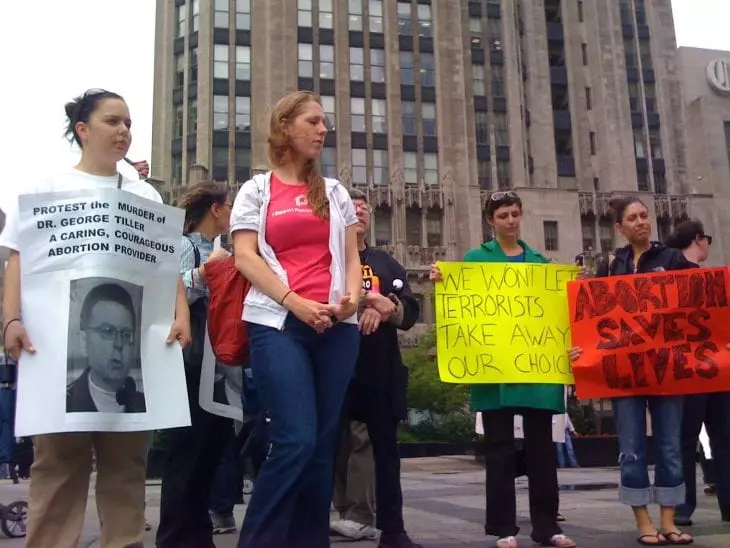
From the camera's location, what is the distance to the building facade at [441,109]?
52.4 metres

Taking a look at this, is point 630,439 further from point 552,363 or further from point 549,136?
point 549,136

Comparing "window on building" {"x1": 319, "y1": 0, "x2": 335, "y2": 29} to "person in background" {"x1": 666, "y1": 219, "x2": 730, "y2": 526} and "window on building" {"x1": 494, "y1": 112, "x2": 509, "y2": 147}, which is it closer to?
"window on building" {"x1": 494, "y1": 112, "x2": 509, "y2": 147}

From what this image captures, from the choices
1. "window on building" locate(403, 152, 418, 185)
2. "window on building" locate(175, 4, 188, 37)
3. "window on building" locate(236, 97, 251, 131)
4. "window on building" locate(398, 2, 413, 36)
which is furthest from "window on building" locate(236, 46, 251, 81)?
"window on building" locate(403, 152, 418, 185)

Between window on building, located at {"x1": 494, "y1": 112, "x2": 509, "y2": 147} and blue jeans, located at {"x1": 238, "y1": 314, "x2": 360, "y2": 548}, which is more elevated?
window on building, located at {"x1": 494, "y1": 112, "x2": 509, "y2": 147}

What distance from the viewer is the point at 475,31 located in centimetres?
5853

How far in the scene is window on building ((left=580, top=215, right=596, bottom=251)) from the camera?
5366 centimetres

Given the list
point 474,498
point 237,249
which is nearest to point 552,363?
point 237,249

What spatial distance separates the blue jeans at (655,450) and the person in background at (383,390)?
A: 1473 mm

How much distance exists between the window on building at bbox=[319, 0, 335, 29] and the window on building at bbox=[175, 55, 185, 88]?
10508 mm

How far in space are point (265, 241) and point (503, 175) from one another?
54.1m

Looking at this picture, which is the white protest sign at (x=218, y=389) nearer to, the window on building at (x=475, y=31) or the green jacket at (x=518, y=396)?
the green jacket at (x=518, y=396)

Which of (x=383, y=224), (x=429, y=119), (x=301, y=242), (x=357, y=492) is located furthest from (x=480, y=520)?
(x=429, y=119)

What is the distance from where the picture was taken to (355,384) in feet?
15.6

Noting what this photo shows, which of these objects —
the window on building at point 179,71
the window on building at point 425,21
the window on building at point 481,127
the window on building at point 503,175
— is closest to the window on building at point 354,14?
the window on building at point 425,21
